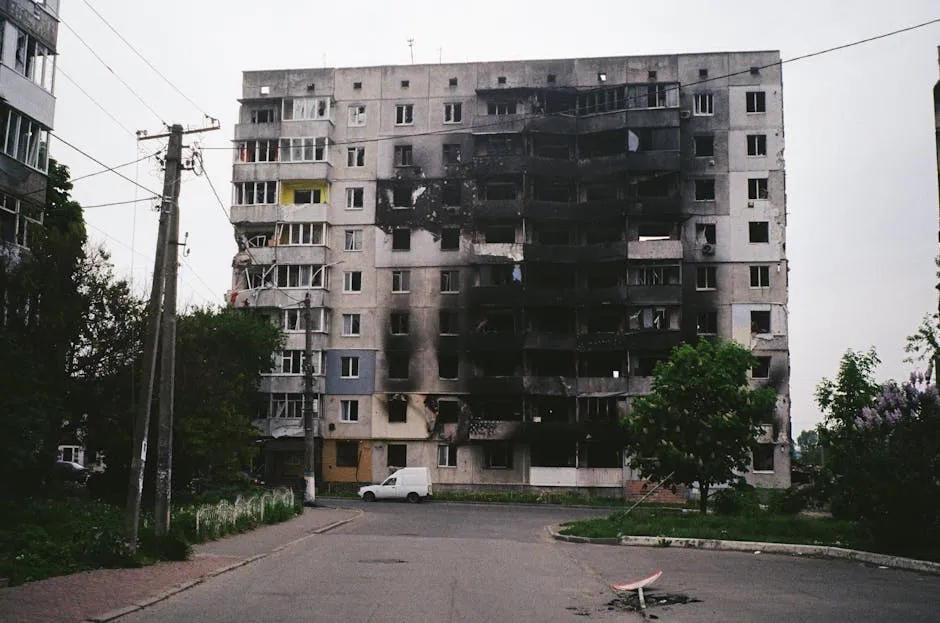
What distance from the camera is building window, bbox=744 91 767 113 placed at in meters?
61.0

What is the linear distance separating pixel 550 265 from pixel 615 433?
1154cm

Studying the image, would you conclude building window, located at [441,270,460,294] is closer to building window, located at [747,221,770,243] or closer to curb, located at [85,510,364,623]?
building window, located at [747,221,770,243]

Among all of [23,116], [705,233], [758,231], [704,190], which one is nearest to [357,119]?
[704,190]

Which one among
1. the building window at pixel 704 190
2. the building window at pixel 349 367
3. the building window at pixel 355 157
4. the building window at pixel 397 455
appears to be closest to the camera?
the building window at pixel 397 455

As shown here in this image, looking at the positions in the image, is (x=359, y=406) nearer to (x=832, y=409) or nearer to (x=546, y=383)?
(x=546, y=383)

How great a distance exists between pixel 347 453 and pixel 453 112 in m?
23.5

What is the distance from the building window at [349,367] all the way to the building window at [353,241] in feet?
24.0

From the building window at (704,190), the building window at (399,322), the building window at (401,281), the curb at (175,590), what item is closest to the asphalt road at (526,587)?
the curb at (175,590)

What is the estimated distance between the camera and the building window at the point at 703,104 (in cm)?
6141

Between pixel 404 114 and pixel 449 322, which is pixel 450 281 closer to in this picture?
pixel 449 322

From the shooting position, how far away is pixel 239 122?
63.5 metres

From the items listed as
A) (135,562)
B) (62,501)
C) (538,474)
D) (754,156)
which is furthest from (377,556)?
(754,156)

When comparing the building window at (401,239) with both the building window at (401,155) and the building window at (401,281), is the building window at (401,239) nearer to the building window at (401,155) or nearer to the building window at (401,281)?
the building window at (401,281)

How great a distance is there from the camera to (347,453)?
197 ft
